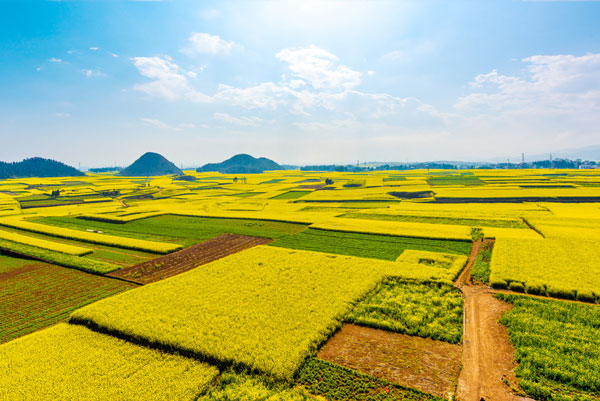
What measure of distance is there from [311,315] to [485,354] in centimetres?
1257

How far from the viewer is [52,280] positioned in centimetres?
3400

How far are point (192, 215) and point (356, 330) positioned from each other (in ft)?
208

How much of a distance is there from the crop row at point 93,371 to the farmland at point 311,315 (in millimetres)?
104

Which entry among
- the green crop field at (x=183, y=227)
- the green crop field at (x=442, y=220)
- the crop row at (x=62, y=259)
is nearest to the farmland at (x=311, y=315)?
the crop row at (x=62, y=259)

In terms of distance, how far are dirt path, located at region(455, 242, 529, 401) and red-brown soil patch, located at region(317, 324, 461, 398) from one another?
2.38 feet

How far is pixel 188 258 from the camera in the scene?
41.6 metres

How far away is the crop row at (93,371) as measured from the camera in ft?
53.1

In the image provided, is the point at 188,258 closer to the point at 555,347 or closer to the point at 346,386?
the point at 346,386

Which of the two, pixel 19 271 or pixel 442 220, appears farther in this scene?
pixel 442 220

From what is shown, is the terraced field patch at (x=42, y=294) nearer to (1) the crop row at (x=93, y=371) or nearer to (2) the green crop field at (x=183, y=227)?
Result: (1) the crop row at (x=93, y=371)

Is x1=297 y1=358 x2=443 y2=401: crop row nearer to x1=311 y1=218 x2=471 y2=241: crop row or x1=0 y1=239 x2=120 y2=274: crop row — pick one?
x1=0 y1=239 x2=120 y2=274: crop row

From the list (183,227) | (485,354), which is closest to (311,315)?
(485,354)

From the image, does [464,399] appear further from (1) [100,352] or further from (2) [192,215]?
(2) [192,215]

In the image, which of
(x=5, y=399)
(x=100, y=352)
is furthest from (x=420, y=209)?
(x=5, y=399)
